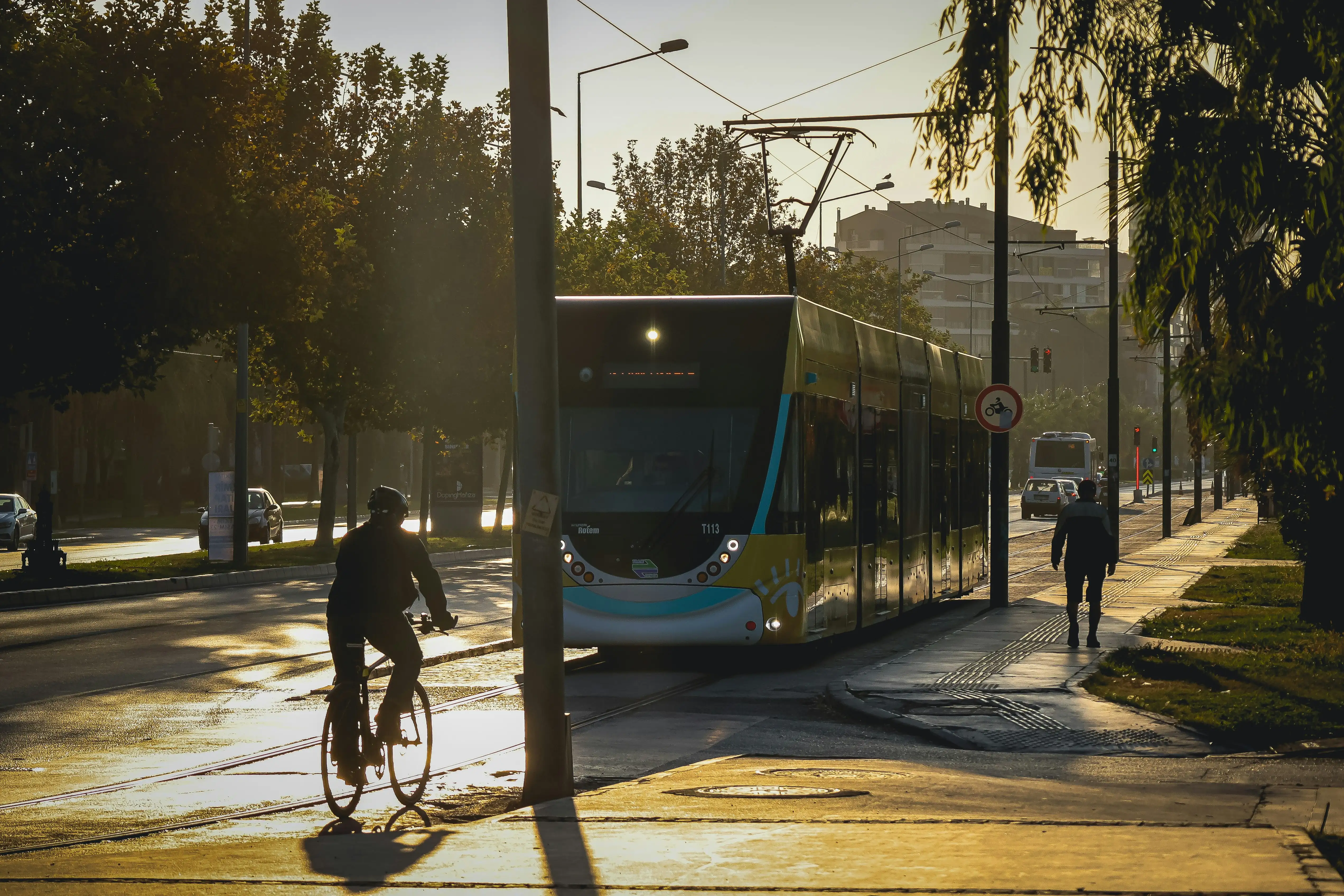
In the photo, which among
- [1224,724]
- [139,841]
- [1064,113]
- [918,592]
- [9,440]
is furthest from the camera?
[9,440]

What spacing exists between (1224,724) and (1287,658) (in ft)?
14.5

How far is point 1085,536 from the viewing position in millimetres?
17609

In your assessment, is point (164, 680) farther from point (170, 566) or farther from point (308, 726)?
point (170, 566)

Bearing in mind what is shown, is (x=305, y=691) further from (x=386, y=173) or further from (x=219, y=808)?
(x=386, y=173)

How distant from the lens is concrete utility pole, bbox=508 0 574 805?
9242mm

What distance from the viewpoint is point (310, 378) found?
38812mm

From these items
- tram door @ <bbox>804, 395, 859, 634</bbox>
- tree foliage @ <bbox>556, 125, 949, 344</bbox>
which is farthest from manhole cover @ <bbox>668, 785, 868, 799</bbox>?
tree foliage @ <bbox>556, 125, 949, 344</bbox>

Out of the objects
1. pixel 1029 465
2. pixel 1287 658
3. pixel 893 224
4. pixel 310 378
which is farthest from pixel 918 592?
pixel 893 224

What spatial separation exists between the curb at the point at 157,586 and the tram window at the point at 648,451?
6622mm

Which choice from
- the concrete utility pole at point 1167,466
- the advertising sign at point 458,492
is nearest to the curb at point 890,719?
the concrete utility pole at point 1167,466

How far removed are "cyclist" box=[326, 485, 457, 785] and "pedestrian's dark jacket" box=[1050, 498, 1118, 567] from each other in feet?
32.2

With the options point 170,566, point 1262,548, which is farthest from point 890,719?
point 1262,548

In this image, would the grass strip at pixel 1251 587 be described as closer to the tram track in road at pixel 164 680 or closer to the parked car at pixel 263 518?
the tram track in road at pixel 164 680

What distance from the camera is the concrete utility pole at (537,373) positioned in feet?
30.3
